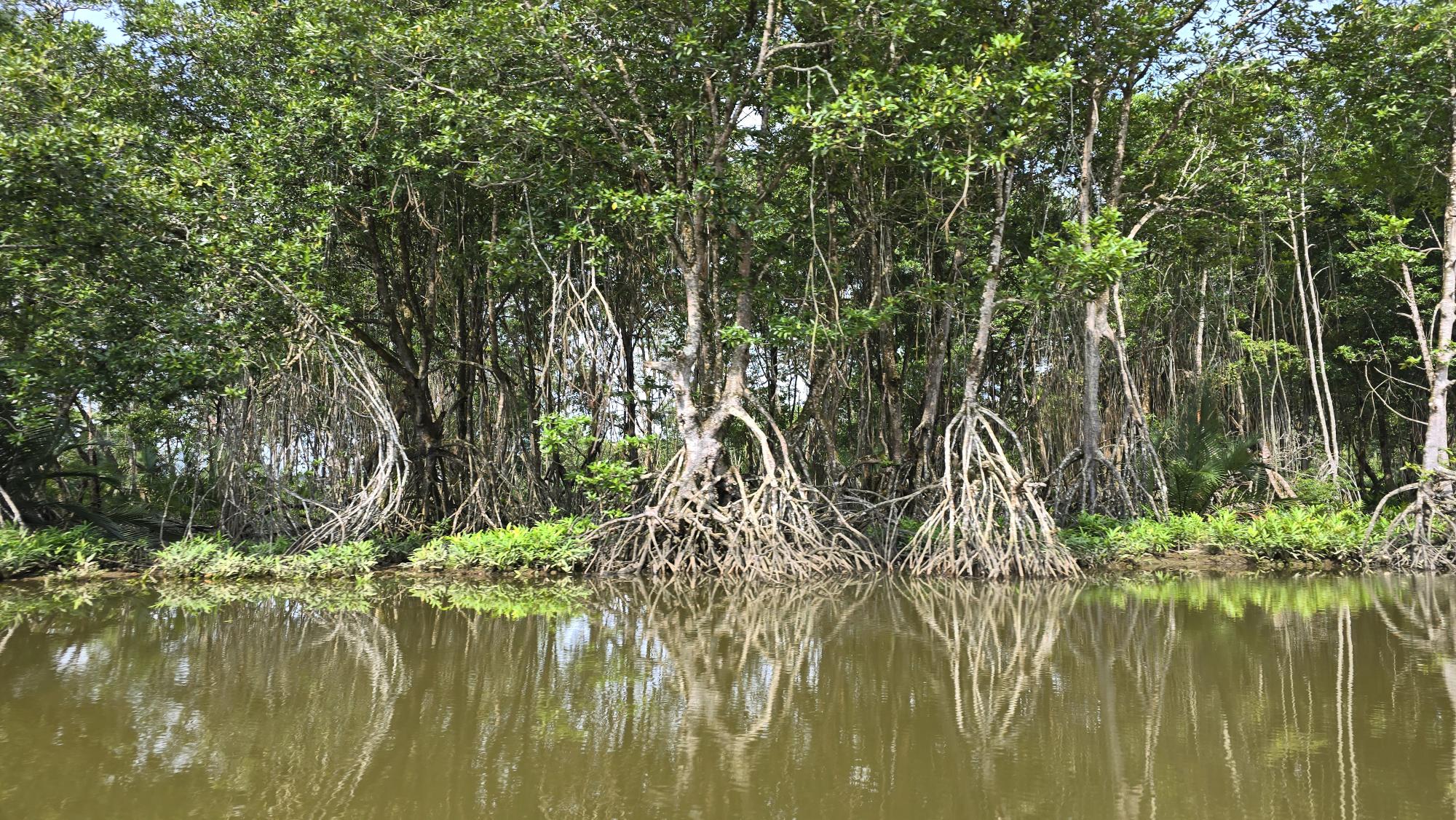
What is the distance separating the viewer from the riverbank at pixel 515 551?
8055 mm

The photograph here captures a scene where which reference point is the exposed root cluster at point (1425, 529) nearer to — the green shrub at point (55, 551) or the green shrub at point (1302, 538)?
the green shrub at point (1302, 538)

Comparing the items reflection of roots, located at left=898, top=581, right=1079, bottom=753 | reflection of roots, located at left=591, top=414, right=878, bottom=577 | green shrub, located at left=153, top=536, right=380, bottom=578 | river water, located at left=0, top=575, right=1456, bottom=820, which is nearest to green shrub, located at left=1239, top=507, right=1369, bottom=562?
river water, located at left=0, top=575, right=1456, bottom=820

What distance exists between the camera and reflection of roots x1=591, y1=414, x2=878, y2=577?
8109mm

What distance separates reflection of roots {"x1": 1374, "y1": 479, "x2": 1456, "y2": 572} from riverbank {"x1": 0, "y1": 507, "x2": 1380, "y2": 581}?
22 centimetres

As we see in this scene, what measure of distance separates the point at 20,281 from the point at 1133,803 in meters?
8.63

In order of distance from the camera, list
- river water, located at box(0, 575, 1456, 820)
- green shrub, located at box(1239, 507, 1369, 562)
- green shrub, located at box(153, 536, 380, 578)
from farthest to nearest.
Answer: green shrub, located at box(1239, 507, 1369, 562) < green shrub, located at box(153, 536, 380, 578) < river water, located at box(0, 575, 1456, 820)

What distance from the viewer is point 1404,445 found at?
58.7 feet

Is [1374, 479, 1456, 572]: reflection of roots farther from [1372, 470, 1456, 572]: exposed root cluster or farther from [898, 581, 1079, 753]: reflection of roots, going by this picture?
[898, 581, 1079, 753]: reflection of roots

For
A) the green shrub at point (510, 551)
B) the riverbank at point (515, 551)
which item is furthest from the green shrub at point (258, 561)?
the green shrub at point (510, 551)

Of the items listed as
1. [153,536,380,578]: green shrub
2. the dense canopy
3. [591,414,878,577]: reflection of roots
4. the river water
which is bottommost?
the river water

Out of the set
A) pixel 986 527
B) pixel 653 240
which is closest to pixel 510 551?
pixel 653 240

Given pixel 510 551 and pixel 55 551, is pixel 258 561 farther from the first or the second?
pixel 510 551

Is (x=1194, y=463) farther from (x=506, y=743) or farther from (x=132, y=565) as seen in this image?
(x=132, y=565)

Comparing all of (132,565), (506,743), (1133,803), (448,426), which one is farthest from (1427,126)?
(132,565)
